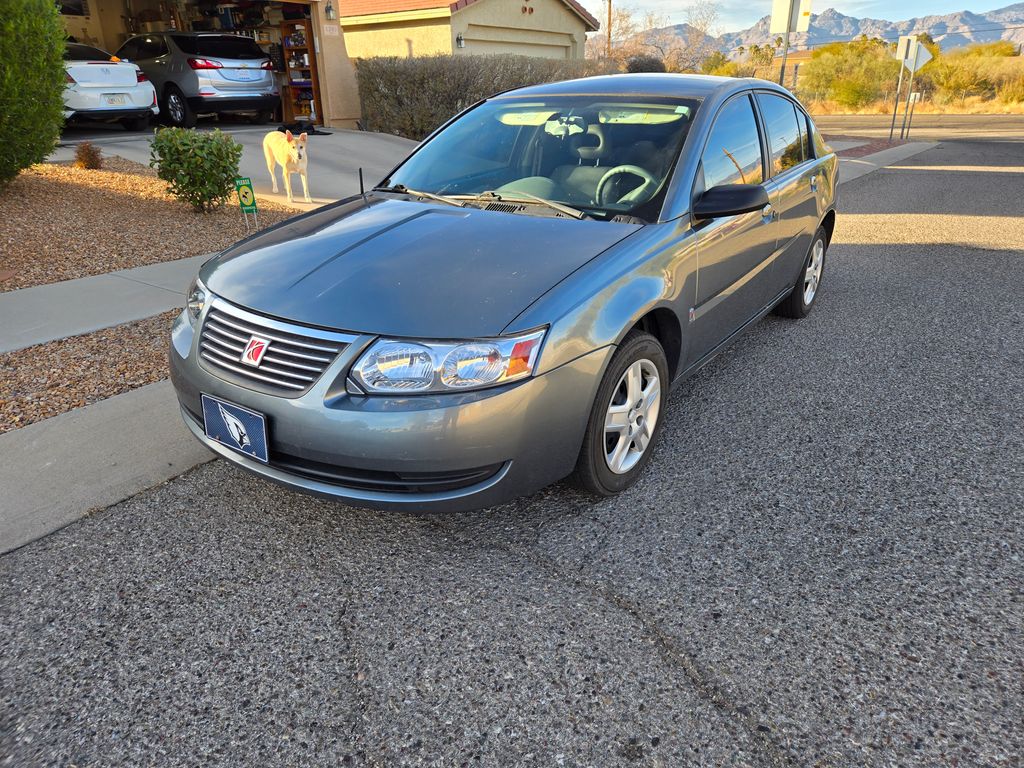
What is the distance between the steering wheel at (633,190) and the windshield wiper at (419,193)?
676 millimetres

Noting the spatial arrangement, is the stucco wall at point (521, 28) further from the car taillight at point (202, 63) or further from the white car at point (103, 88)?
the white car at point (103, 88)

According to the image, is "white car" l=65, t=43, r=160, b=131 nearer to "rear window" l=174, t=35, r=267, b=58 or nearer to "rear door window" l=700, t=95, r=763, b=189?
"rear window" l=174, t=35, r=267, b=58

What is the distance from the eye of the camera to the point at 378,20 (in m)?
19.0

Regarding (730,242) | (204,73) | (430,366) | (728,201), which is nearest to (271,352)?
(430,366)

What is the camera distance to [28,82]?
718 cm

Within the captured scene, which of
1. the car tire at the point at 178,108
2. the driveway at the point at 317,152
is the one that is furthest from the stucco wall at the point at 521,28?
the car tire at the point at 178,108

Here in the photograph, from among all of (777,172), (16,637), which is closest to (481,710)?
(16,637)

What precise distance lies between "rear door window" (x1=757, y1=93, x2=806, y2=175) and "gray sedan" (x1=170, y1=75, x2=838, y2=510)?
34cm

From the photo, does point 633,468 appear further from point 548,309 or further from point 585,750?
point 585,750

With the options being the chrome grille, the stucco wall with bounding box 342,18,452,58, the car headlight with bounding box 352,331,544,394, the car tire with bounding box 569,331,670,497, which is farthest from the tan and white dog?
the stucco wall with bounding box 342,18,452,58

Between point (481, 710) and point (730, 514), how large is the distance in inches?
55.8

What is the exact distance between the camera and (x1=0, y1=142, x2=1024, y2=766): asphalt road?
201cm

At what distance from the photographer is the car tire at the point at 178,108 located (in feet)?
44.6

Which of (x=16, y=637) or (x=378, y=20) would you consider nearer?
(x=16, y=637)
